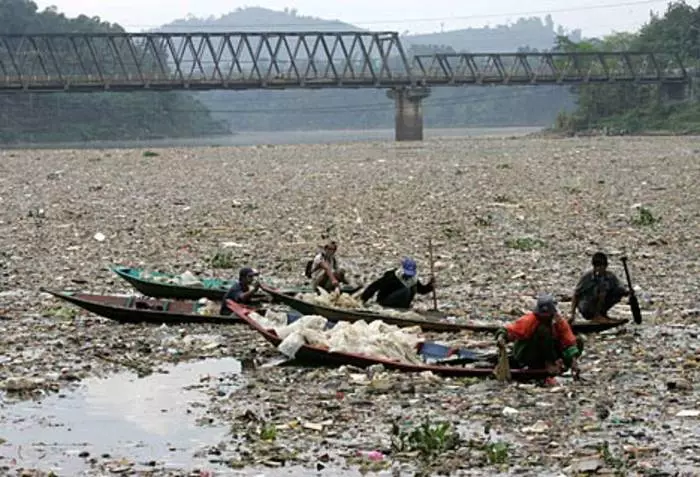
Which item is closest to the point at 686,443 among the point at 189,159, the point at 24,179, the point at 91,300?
the point at 91,300

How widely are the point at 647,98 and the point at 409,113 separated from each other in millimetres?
19372

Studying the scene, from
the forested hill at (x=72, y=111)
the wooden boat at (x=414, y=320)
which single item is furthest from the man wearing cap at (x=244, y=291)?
the forested hill at (x=72, y=111)

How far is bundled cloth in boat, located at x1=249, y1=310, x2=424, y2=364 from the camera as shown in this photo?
12398 mm

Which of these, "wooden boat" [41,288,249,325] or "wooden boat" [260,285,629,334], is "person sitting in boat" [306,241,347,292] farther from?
"wooden boat" [41,288,249,325]

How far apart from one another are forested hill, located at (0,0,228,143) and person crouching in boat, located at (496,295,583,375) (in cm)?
9124

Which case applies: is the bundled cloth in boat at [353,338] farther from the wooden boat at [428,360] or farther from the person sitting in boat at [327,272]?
the person sitting in boat at [327,272]

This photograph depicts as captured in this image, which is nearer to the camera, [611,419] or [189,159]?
[611,419]

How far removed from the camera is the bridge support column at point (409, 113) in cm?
9038

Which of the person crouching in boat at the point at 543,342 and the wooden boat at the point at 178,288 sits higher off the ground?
the person crouching in boat at the point at 543,342

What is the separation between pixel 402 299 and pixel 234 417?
16.2 ft

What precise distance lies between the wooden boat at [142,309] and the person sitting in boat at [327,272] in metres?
1.40

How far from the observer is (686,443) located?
31.7ft

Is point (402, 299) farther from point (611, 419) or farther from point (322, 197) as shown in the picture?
point (322, 197)

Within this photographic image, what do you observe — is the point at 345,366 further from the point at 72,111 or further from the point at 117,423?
the point at 72,111
